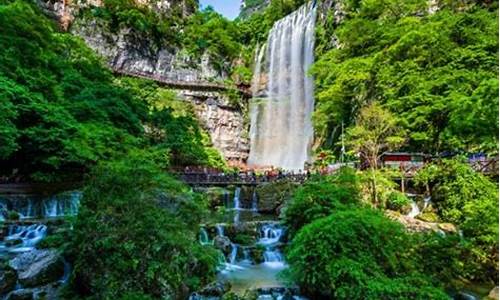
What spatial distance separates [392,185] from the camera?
50.3 ft

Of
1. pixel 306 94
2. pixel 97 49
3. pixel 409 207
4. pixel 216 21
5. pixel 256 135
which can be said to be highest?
pixel 216 21

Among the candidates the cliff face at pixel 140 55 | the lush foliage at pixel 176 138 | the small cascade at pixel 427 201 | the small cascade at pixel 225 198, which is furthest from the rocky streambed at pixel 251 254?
the cliff face at pixel 140 55

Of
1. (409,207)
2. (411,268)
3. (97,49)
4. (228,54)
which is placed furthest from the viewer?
(228,54)

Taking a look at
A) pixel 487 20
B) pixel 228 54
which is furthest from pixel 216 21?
pixel 487 20

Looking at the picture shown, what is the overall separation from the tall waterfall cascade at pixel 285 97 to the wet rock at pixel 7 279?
25965 millimetres

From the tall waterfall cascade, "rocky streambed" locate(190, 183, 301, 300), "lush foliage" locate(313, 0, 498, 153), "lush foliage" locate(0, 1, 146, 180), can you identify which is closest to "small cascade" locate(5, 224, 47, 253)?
"lush foliage" locate(0, 1, 146, 180)

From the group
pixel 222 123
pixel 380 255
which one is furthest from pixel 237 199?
pixel 222 123

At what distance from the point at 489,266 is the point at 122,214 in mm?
9530

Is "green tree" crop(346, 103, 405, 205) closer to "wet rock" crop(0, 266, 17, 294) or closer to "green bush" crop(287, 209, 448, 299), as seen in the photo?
Answer: "green bush" crop(287, 209, 448, 299)

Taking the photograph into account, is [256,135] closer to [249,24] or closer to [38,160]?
[249,24]

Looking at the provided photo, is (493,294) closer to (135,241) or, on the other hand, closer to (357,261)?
(357,261)

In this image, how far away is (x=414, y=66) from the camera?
19422 millimetres

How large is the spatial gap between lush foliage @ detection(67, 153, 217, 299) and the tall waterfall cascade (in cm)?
2449

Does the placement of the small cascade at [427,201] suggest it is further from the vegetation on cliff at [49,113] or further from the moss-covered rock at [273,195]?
the vegetation on cliff at [49,113]
